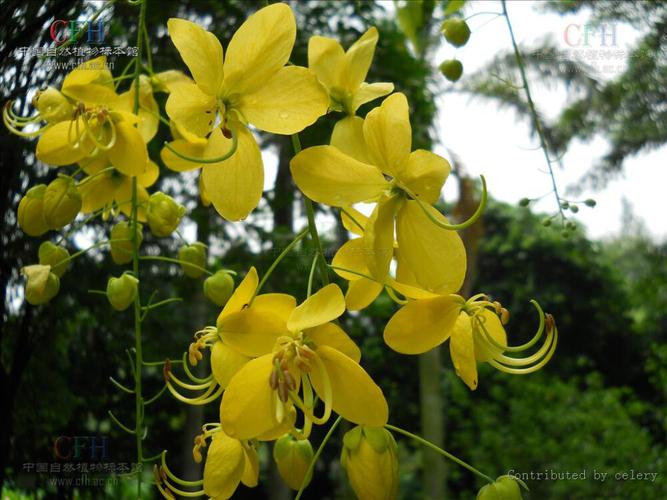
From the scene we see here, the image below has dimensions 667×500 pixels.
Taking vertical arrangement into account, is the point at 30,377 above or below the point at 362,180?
below

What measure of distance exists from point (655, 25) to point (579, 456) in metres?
1.31

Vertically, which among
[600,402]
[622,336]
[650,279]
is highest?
[650,279]

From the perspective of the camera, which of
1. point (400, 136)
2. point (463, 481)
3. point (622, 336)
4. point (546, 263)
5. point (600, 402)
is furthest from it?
point (546, 263)

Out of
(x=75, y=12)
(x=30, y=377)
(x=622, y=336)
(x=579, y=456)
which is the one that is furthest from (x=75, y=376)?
(x=622, y=336)

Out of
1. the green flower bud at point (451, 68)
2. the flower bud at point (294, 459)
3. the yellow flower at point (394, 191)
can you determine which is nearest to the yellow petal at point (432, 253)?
the yellow flower at point (394, 191)

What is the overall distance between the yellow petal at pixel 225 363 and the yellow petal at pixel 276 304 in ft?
0.12

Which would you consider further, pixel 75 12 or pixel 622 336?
pixel 622 336

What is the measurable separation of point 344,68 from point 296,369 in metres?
0.14

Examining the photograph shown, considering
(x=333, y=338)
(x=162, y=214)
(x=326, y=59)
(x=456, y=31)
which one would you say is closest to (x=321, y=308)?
(x=333, y=338)

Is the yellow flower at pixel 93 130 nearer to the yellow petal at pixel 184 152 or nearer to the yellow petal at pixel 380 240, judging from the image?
the yellow petal at pixel 184 152

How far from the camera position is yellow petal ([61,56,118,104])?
43 cm

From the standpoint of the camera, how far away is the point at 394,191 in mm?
341

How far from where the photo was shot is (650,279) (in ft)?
8.22

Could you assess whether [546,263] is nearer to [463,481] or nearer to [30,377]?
[463,481]
